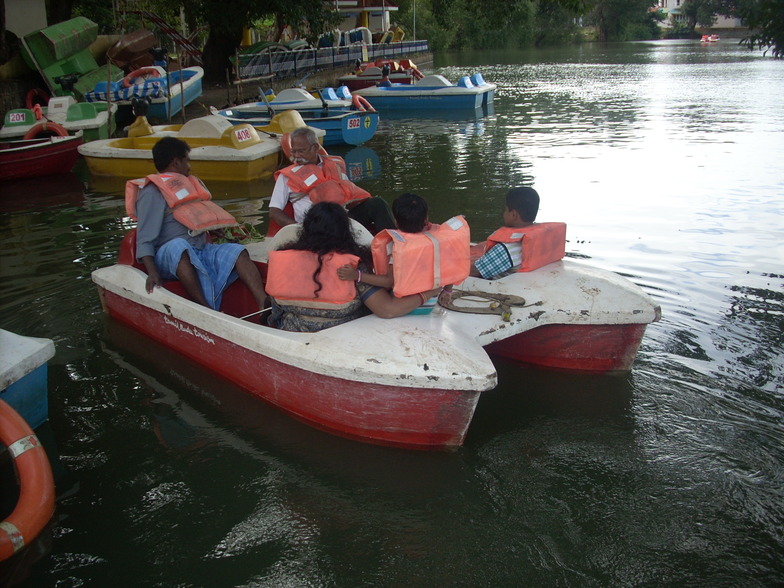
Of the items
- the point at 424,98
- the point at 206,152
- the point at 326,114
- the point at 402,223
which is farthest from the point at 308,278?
the point at 424,98

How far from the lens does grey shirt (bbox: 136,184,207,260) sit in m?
4.69

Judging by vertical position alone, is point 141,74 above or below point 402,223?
above

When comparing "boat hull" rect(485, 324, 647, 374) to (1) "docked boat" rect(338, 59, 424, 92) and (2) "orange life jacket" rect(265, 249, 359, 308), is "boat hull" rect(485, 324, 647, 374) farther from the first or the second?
(1) "docked boat" rect(338, 59, 424, 92)

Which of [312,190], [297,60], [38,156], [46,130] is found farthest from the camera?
[297,60]

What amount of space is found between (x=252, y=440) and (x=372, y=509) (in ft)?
3.00

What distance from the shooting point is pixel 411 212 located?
369 centimetres

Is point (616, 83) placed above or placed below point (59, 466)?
above

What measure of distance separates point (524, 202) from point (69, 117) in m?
11.0

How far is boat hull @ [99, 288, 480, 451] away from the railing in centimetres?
1809

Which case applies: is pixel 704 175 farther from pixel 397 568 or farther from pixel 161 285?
pixel 397 568

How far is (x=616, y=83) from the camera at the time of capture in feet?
82.4

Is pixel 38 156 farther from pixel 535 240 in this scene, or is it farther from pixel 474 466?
pixel 474 466

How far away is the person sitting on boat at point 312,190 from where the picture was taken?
18.0 feet

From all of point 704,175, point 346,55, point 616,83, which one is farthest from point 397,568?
point 346,55
